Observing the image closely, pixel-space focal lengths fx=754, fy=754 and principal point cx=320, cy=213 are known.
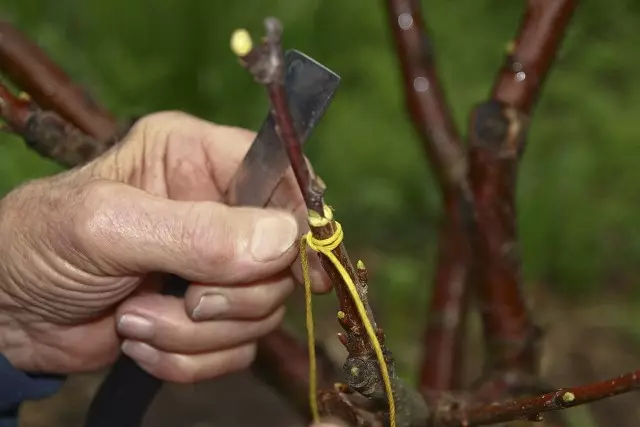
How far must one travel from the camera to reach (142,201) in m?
0.70

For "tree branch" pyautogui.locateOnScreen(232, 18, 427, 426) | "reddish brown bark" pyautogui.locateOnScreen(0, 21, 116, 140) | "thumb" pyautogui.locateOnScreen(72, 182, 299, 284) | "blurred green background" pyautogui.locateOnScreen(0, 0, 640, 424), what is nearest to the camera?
"tree branch" pyautogui.locateOnScreen(232, 18, 427, 426)

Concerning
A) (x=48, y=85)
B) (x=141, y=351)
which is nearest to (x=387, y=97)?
(x=48, y=85)

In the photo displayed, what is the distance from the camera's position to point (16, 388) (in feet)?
2.88

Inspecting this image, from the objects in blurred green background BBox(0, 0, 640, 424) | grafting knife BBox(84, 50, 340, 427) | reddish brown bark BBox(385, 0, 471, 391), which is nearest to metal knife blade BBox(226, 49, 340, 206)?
grafting knife BBox(84, 50, 340, 427)

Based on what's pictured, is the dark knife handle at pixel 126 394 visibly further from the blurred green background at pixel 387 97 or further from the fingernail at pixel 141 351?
the blurred green background at pixel 387 97

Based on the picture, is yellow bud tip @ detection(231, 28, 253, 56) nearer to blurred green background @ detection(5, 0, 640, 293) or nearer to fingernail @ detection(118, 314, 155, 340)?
fingernail @ detection(118, 314, 155, 340)

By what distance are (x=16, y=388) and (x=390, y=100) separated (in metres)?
1.40

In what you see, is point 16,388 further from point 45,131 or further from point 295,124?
point 295,124

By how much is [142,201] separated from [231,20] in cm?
145

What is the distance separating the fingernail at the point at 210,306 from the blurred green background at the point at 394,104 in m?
0.91

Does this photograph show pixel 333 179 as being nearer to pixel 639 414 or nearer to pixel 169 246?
pixel 639 414

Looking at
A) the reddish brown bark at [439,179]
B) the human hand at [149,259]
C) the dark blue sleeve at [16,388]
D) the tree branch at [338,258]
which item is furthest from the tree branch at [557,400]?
the dark blue sleeve at [16,388]

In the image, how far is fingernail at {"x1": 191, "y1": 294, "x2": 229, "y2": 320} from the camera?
808 millimetres

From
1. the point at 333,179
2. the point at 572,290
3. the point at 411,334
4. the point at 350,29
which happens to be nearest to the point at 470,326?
the point at 411,334
